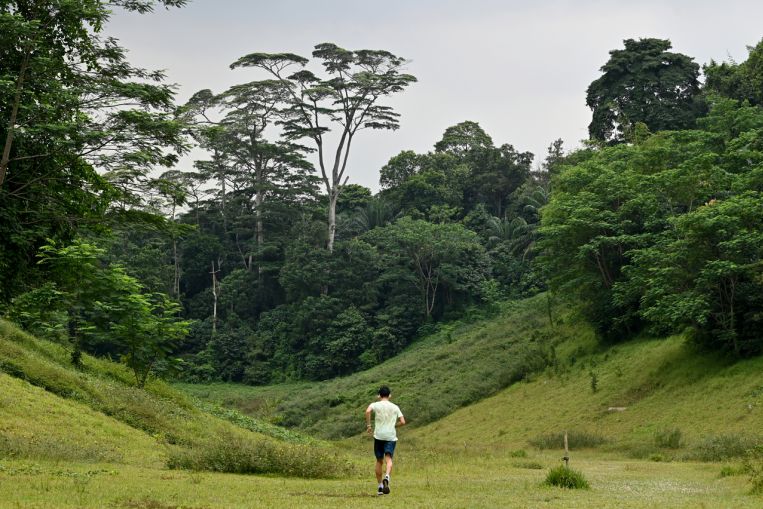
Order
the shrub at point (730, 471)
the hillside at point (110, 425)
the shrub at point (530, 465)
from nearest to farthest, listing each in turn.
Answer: the hillside at point (110, 425) < the shrub at point (730, 471) < the shrub at point (530, 465)

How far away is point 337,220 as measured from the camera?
72.0 metres

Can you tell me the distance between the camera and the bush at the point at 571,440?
27469mm

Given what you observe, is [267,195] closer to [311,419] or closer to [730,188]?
[311,419]

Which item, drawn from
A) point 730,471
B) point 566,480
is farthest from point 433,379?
point 566,480

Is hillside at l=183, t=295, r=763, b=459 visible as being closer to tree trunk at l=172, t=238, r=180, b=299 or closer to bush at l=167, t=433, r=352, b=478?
tree trunk at l=172, t=238, r=180, b=299

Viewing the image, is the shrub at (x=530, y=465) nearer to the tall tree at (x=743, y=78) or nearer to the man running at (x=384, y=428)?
the man running at (x=384, y=428)

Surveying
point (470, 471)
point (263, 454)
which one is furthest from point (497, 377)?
point (263, 454)

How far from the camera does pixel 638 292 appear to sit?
115ft

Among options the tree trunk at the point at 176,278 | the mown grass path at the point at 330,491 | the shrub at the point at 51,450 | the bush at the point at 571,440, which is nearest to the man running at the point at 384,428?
the mown grass path at the point at 330,491

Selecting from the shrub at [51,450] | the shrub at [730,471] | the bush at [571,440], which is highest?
the shrub at [51,450]

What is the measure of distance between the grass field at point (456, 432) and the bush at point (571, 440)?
82 mm

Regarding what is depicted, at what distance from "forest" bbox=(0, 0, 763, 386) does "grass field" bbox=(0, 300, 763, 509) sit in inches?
85.8

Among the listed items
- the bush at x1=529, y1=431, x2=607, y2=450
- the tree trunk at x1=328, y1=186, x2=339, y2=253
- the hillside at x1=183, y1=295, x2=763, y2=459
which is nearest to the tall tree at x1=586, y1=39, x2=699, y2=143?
the hillside at x1=183, y1=295, x2=763, y2=459

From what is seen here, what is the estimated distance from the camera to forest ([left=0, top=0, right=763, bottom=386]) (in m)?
14.8
